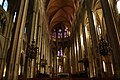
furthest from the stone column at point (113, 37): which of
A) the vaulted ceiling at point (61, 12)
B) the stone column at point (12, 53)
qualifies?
the vaulted ceiling at point (61, 12)

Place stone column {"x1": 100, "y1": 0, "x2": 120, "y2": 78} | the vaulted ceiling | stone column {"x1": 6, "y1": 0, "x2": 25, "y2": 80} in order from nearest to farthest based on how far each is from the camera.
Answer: stone column {"x1": 6, "y1": 0, "x2": 25, "y2": 80} → stone column {"x1": 100, "y1": 0, "x2": 120, "y2": 78} → the vaulted ceiling

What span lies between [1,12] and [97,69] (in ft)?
38.1

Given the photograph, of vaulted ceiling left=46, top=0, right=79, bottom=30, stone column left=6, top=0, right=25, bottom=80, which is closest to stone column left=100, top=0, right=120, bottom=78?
stone column left=6, top=0, right=25, bottom=80

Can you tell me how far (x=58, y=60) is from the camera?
31734mm

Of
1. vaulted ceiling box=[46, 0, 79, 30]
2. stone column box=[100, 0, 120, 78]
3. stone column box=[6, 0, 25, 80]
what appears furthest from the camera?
vaulted ceiling box=[46, 0, 79, 30]

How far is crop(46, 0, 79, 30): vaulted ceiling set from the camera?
27.5 metres

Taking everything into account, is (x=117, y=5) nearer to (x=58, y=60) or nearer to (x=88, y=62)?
(x=88, y=62)

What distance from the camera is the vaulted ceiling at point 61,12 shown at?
90.3 ft

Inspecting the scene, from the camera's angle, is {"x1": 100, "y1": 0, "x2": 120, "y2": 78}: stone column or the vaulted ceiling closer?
{"x1": 100, "y1": 0, "x2": 120, "y2": 78}: stone column

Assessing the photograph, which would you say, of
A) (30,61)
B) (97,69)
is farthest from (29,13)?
(97,69)

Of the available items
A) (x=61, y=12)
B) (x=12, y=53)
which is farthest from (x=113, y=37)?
(x=61, y=12)

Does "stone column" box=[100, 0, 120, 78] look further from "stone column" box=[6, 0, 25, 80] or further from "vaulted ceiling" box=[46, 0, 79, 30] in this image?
"vaulted ceiling" box=[46, 0, 79, 30]

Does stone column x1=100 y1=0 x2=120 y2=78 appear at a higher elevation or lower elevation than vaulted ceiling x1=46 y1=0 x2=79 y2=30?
lower

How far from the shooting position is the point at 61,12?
102 ft
